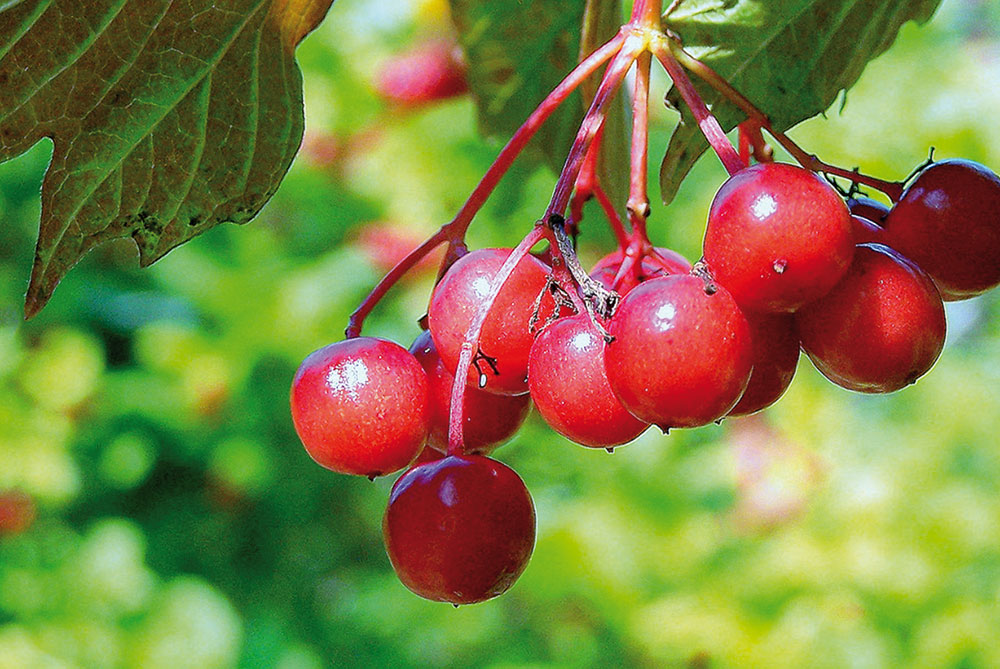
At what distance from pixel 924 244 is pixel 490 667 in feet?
3.91

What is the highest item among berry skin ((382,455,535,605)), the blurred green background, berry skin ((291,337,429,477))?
berry skin ((291,337,429,477))

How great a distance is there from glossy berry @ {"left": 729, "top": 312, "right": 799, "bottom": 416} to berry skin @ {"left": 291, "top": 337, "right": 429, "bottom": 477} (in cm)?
15

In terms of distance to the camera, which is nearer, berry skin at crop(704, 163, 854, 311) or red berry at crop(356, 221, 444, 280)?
berry skin at crop(704, 163, 854, 311)

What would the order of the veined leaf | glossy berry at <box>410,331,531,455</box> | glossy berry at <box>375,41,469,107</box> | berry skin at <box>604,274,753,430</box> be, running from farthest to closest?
glossy berry at <box>375,41,469,107</box> → the veined leaf → glossy berry at <box>410,331,531,455</box> → berry skin at <box>604,274,753,430</box>

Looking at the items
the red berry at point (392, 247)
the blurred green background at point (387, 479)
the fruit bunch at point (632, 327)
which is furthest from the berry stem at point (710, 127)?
the red berry at point (392, 247)

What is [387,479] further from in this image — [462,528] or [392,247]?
[462,528]

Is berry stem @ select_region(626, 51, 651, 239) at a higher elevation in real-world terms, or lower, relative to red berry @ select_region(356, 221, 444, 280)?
higher

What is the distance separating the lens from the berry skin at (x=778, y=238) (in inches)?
17.1

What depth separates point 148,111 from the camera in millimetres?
551

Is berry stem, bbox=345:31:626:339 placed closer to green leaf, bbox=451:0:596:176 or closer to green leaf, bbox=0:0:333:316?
green leaf, bbox=0:0:333:316

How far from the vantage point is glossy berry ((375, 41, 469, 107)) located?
2059 millimetres

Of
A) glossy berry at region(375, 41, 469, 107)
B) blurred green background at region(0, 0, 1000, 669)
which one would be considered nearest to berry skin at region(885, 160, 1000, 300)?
blurred green background at region(0, 0, 1000, 669)

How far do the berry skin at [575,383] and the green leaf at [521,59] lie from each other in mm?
399

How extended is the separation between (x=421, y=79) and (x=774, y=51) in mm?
1542
